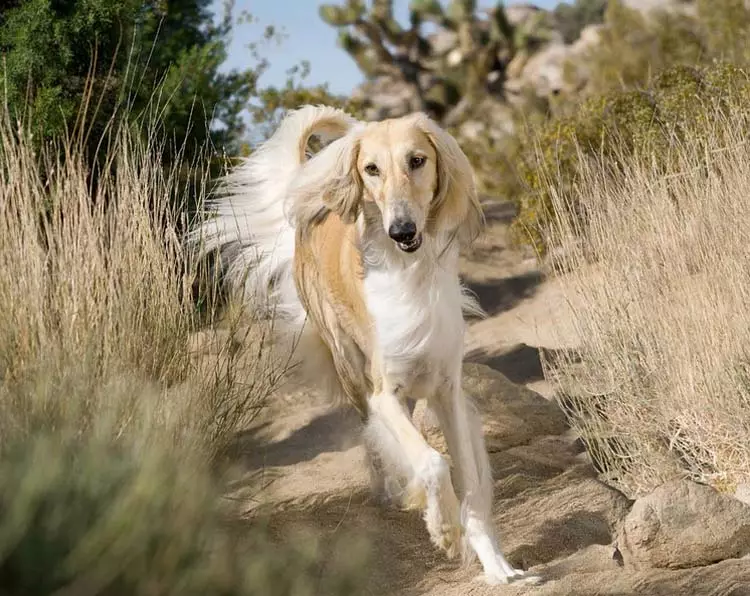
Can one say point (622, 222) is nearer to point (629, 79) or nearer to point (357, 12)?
point (629, 79)

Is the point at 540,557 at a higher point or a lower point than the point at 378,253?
lower

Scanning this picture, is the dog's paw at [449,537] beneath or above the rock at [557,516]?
above

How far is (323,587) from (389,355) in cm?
209

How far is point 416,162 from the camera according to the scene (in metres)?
5.21

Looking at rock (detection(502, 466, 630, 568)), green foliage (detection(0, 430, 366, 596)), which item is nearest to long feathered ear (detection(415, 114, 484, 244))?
rock (detection(502, 466, 630, 568))

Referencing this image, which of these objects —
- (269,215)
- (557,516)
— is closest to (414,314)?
(557,516)

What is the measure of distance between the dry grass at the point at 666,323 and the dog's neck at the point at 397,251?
149 cm

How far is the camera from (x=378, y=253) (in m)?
5.34

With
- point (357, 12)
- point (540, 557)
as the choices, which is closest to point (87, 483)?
point (540, 557)

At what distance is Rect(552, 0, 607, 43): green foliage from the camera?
36.5 meters

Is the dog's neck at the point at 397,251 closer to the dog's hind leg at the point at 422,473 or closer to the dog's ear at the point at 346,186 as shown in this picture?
the dog's ear at the point at 346,186

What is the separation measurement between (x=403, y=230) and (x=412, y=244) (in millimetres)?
111

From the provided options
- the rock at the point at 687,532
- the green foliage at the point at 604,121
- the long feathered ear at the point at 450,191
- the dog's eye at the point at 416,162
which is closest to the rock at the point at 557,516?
the rock at the point at 687,532

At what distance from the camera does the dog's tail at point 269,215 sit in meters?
6.66
